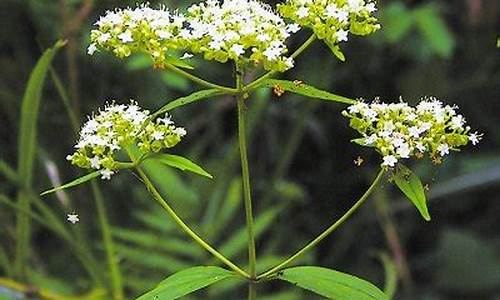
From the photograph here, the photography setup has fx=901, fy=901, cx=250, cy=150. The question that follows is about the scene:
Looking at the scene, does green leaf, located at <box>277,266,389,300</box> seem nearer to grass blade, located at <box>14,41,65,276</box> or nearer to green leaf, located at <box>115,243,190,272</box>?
grass blade, located at <box>14,41,65,276</box>

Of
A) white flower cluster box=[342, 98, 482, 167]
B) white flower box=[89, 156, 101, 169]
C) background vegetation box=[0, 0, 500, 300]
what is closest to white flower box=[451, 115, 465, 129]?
white flower cluster box=[342, 98, 482, 167]

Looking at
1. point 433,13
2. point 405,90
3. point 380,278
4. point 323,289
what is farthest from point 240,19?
point 405,90

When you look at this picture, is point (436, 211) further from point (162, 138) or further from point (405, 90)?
point (162, 138)

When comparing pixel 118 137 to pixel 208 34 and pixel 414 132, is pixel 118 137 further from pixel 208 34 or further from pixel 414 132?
pixel 414 132

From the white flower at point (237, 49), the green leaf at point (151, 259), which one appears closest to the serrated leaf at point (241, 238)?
the green leaf at point (151, 259)

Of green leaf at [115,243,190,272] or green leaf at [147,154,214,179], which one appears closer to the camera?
green leaf at [147,154,214,179]

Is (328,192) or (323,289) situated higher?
(328,192)

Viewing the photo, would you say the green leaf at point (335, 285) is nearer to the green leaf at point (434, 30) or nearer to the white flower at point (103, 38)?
the white flower at point (103, 38)

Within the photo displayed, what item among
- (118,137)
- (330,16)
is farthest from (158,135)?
(330,16)
